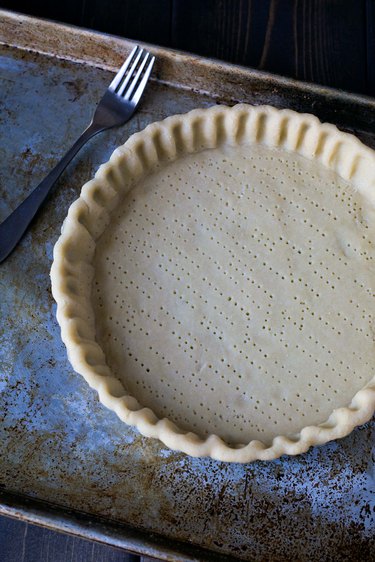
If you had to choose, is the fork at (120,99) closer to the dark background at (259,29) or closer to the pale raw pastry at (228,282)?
the pale raw pastry at (228,282)

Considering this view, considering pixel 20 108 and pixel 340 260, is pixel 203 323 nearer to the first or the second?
pixel 340 260

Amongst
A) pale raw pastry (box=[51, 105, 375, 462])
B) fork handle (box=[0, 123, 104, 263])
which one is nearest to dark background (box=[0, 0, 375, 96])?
pale raw pastry (box=[51, 105, 375, 462])

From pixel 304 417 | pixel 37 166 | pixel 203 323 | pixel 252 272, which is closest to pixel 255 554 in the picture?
pixel 304 417

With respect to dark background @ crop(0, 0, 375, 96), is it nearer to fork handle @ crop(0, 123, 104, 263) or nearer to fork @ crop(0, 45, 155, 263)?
fork @ crop(0, 45, 155, 263)

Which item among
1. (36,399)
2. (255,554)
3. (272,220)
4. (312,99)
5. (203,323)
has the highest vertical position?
(312,99)

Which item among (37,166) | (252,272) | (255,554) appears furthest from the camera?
(37,166)

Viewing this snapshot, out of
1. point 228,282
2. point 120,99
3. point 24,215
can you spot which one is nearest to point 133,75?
point 120,99
